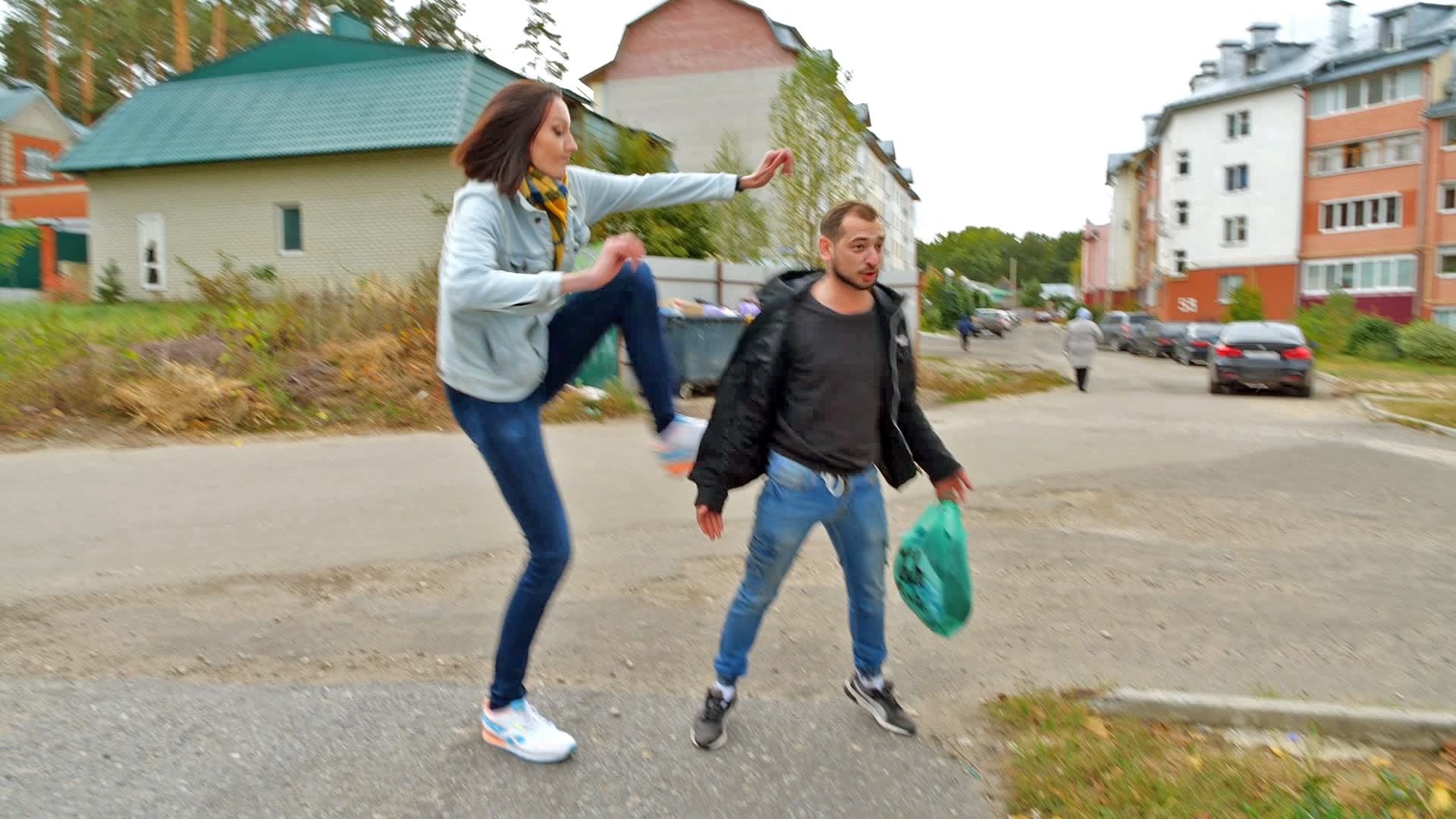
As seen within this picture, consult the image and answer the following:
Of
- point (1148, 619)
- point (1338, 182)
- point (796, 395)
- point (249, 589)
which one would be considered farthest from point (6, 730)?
point (1338, 182)

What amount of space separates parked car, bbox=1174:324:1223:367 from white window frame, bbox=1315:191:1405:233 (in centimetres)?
1685

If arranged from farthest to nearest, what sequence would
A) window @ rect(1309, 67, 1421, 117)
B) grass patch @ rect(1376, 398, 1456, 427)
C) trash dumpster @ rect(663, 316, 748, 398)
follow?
window @ rect(1309, 67, 1421, 117) → grass patch @ rect(1376, 398, 1456, 427) → trash dumpster @ rect(663, 316, 748, 398)

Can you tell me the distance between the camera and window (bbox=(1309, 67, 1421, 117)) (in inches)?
1764

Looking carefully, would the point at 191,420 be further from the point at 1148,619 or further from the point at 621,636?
the point at 1148,619

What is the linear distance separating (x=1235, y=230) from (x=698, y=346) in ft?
152

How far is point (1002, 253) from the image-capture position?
14725cm

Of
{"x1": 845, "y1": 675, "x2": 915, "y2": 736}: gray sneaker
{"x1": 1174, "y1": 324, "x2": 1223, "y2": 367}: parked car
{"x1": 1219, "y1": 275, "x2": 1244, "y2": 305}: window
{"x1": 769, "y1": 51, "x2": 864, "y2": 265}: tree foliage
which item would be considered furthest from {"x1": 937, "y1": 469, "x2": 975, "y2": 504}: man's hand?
{"x1": 1219, "y1": 275, "x2": 1244, "y2": 305}: window

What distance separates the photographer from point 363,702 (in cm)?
373

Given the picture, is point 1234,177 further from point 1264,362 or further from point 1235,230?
point 1264,362

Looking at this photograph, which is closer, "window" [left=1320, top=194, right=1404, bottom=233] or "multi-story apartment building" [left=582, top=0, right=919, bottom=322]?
"multi-story apartment building" [left=582, top=0, right=919, bottom=322]

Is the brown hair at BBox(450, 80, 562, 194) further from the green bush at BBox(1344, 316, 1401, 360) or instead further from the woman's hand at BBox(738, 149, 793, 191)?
the green bush at BBox(1344, 316, 1401, 360)

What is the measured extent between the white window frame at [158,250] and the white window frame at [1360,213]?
46758mm

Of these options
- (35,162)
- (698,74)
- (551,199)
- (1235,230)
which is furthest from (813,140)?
(35,162)

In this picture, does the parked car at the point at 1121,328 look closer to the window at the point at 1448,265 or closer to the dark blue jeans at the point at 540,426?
the window at the point at 1448,265
